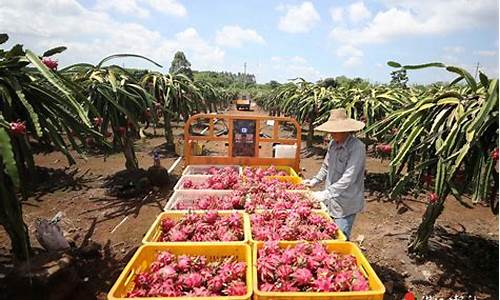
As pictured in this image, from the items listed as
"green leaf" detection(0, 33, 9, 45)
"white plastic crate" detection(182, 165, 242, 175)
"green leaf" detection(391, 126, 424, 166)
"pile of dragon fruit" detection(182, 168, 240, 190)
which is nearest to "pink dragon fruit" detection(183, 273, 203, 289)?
"pile of dragon fruit" detection(182, 168, 240, 190)

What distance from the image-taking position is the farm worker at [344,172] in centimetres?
365

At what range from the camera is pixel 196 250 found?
8.32ft

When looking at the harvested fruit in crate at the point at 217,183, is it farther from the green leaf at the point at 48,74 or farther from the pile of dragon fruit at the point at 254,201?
the green leaf at the point at 48,74

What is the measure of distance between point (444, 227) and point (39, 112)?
247 inches

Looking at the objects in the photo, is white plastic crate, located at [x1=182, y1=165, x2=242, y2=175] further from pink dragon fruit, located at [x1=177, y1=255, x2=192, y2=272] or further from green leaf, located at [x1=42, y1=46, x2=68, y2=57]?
pink dragon fruit, located at [x1=177, y1=255, x2=192, y2=272]

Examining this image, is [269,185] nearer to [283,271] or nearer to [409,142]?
[409,142]

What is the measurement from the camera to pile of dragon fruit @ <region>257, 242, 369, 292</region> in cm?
212

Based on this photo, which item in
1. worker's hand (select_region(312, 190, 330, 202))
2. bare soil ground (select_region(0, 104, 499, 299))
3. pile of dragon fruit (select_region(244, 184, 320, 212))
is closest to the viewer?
pile of dragon fruit (select_region(244, 184, 320, 212))

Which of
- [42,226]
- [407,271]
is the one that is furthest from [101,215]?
[407,271]

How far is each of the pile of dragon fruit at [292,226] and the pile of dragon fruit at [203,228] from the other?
0.52ft

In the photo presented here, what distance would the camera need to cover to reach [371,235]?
5570 mm

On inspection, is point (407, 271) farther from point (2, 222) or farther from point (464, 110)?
point (2, 222)

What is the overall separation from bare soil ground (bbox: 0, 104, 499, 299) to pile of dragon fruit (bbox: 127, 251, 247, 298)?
1.72 m

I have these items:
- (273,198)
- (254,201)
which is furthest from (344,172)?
(254,201)
